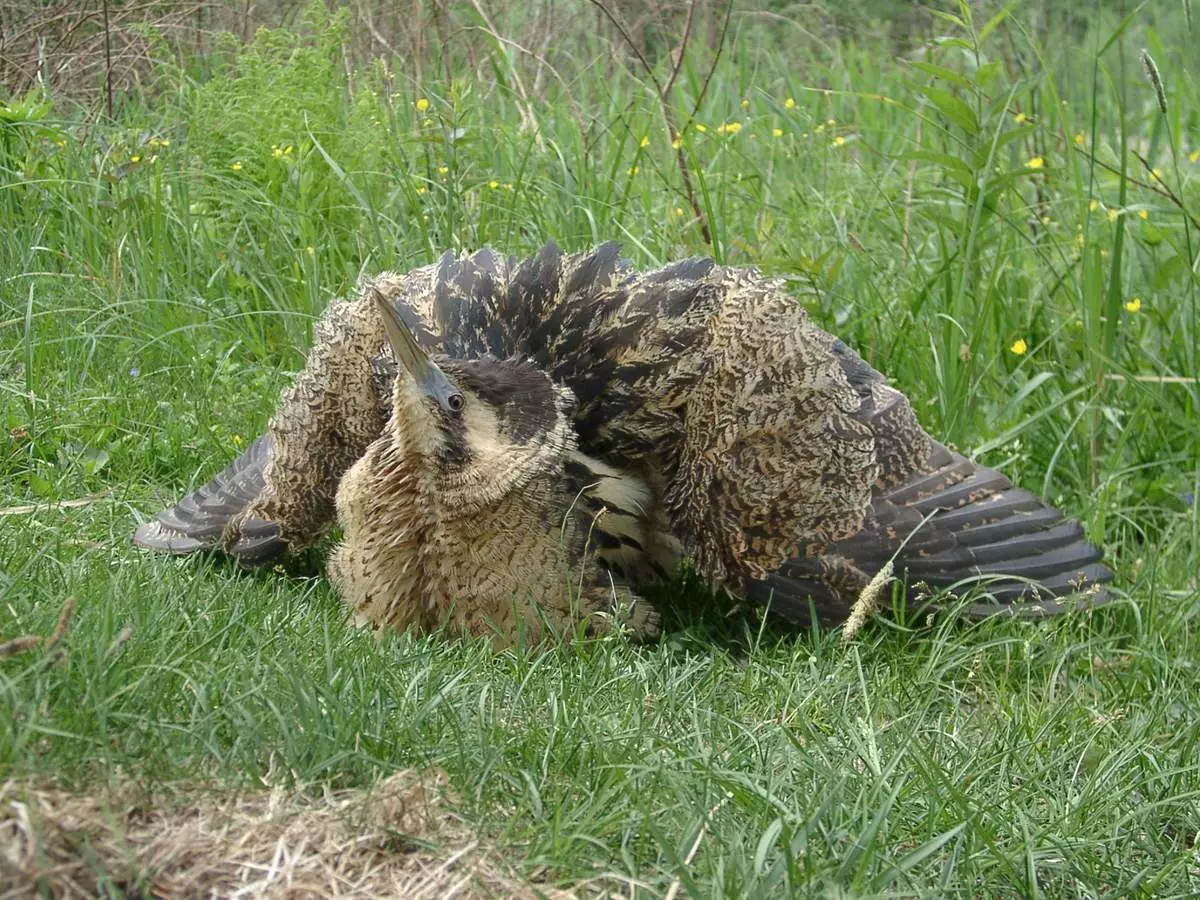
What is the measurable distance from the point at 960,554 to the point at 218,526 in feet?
7.87

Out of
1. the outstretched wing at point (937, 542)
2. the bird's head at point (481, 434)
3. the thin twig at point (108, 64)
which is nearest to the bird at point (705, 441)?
the outstretched wing at point (937, 542)

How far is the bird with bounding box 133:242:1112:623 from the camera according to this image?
470 cm

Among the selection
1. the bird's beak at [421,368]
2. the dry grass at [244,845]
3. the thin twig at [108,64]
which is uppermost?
the thin twig at [108,64]

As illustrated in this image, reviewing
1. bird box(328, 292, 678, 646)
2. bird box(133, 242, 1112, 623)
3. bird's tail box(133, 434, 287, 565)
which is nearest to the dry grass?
bird box(328, 292, 678, 646)

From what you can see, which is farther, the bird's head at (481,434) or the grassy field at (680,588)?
the bird's head at (481,434)

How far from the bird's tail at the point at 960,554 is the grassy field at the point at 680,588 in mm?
137

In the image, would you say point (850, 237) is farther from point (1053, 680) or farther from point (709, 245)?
point (1053, 680)

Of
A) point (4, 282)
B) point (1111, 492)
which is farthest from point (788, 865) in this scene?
point (4, 282)

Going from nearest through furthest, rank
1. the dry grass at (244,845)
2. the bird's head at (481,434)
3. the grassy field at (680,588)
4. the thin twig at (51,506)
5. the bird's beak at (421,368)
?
the dry grass at (244,845), the grassy field at (680,588), the bird's beak at (421,368), the bird's head at (481,434), the thin twig at (51,506)

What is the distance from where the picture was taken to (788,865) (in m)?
2.77

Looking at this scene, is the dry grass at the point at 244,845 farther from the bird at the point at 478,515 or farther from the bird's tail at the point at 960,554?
the bird's tail at the point at 960,554

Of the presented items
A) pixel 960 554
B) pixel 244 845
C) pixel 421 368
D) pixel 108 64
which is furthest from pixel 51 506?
pixel 960 554

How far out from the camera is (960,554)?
16.2 feet

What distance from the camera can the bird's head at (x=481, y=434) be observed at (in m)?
4.40
